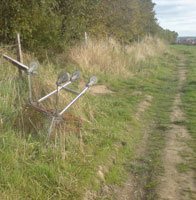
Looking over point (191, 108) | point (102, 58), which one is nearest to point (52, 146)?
point (191, 108)

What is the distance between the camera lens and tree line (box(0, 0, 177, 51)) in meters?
6.37

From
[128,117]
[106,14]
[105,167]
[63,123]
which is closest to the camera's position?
[105,167]

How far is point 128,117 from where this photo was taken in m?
6.21

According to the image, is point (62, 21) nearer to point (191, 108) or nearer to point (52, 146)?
point (191, 108)

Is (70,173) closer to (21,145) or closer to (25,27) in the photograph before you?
(21,145)

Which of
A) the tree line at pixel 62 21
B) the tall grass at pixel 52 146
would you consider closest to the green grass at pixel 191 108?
the tall grass at pixel 52 146

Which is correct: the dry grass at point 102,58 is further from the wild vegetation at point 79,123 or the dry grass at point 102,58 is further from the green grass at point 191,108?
the green grass at point 191,108

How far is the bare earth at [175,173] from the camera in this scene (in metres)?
3.50

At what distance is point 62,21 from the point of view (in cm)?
981

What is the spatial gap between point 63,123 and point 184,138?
246 cm

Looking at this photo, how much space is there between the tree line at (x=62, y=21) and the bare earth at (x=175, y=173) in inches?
171

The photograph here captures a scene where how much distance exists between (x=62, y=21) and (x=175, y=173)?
7437 millimetres

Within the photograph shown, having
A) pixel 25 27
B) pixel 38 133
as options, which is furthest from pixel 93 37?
pixel 38 133

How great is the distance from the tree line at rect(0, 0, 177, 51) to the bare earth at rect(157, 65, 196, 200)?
171 inches
